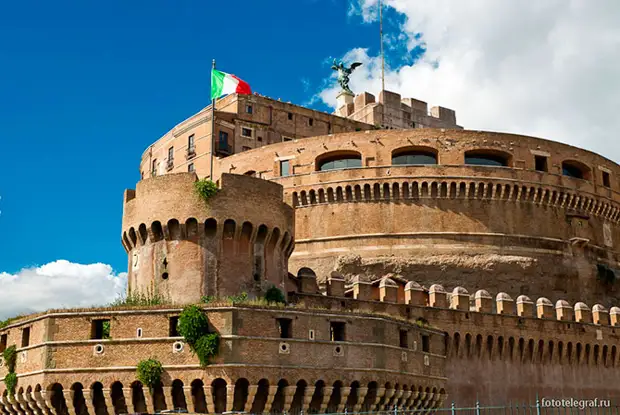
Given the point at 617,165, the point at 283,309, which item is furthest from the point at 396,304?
the point at 617,165

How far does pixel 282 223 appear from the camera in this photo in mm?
31656

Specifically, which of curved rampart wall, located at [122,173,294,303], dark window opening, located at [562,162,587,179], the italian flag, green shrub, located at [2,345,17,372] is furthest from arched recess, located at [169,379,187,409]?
dark window opening, located at [562,162,587,179]

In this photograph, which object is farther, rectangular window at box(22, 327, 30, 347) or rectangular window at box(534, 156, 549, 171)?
rectangular window at box(534, 156, 549, 171)

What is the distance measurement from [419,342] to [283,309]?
6.52 meters

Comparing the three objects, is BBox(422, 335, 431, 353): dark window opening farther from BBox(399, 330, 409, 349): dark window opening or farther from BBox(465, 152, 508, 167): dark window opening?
BBox(465, 152, 508, 167): dark window opening

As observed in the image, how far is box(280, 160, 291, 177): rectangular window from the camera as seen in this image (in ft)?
162

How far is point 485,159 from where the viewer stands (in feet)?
164

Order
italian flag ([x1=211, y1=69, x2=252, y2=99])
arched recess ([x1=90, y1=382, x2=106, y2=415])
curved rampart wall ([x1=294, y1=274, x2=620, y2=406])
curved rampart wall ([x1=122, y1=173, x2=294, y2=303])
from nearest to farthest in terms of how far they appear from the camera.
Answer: arched recess ([x1=90, y1=382, x2=106, y2=415]) < curved rampart wall ([x1=122, y1=173, x2=294, y2=303]) < curved rampart wall ([x1=294, y1=274, x2=620, y2=406]) < italian flag ([x1=211, y1=69, x2=252, y2=99])

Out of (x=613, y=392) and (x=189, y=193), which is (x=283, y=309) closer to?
(x=189, y=193)

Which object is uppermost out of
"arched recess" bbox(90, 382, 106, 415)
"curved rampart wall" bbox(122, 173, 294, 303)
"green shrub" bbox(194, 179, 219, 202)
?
"green shrub" bbox(194, 179, 219, 202)

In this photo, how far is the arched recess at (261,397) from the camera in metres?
25.7

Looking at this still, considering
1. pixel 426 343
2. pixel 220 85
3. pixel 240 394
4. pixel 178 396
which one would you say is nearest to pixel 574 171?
pixel 426 343

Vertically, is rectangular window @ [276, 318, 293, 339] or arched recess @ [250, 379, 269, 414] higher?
rectangular window @ [276, 318, 293, 339]

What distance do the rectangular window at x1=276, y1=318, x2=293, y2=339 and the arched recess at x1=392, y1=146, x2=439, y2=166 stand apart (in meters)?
23.1
